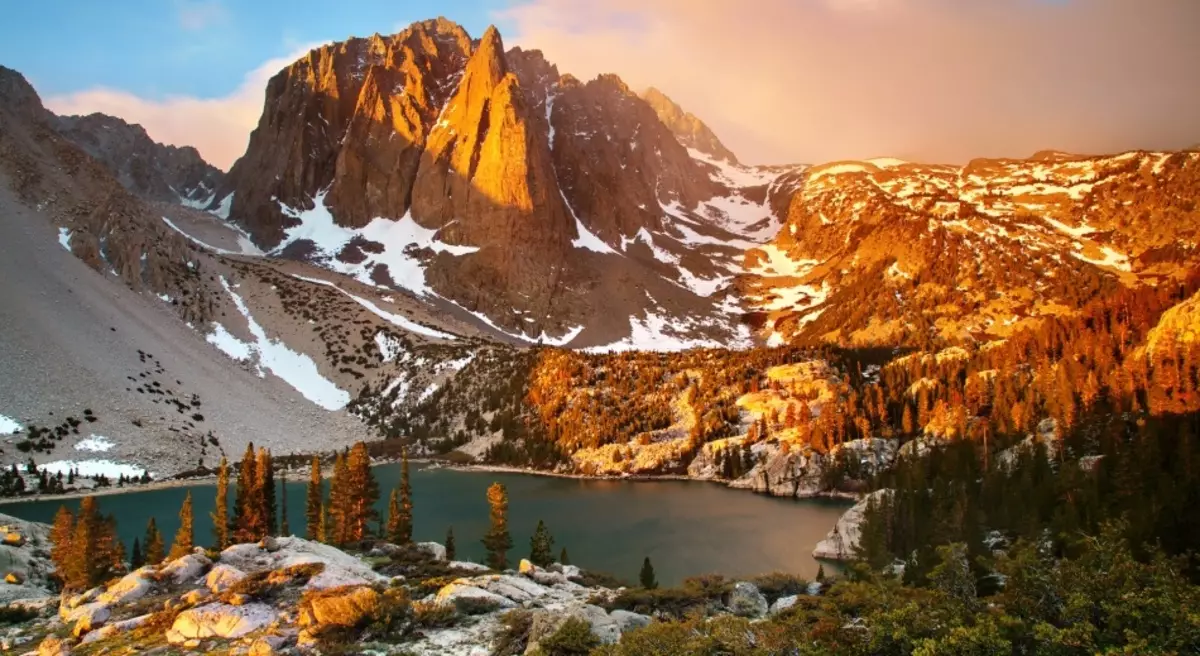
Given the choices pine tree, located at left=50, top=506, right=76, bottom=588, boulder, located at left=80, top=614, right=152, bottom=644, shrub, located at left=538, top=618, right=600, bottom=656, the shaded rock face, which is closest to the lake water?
pine tree, located at left=50, top=506, right=76, bottom=588

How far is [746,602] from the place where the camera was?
27531 mm

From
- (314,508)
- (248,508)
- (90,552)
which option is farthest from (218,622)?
(314,508)

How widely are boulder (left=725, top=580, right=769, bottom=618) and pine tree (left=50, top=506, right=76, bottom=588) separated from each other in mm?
37118

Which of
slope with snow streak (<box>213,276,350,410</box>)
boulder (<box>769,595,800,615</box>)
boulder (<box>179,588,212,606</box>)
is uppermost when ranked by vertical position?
slope with snow streak (<box>213,276,350,410</box>)

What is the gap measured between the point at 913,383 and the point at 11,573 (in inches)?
4241

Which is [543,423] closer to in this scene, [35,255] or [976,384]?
[976,384]

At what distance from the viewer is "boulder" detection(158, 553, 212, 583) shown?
31.9 m

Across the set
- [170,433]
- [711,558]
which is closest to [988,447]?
[711,558]

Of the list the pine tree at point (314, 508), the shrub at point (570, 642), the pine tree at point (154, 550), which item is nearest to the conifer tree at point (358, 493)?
the pine tree at point (314, 508)

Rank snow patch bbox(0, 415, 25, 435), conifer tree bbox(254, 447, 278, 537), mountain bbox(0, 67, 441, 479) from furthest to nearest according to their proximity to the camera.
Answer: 1. mountain bbox(0, 67, 441, 479)
2. snow patch bbox(0, 415, 25, 435)
3. conifer tree bbox(254, 447, 278, 537)

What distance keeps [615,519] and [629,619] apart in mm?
53231

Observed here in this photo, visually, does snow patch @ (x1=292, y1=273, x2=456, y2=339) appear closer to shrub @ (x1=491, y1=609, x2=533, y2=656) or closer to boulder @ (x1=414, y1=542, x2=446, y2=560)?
boulder @ (x1=414, y1=542, x2=446, y2=560)

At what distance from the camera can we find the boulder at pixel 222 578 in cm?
2871

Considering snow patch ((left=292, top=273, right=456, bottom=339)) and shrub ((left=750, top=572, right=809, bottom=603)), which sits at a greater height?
snow patch ((left=292, top=273, right=456, bottom=339))
